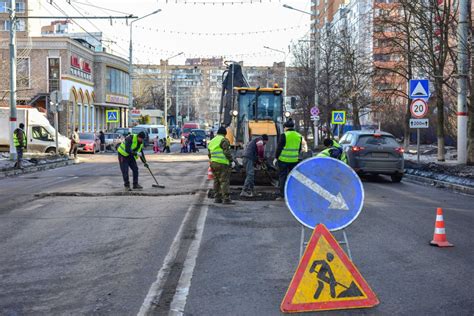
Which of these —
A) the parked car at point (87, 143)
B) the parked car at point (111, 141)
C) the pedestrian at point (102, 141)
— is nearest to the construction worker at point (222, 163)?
the parked car at point (87, 143)

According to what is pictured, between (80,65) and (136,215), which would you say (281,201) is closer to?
(136,215)

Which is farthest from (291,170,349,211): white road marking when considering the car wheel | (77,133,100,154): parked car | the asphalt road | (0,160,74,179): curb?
(77,133,100,154): parked car

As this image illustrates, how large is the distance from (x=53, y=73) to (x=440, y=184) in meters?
38.7

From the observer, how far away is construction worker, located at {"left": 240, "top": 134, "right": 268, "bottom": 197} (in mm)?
13273

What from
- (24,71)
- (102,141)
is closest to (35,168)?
(102,141)

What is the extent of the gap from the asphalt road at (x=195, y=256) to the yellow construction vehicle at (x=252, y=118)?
3.27 metres

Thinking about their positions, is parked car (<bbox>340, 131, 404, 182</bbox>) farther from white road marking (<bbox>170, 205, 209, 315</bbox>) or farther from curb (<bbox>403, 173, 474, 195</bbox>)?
white road marking (<bbox>170, 205, 209, 315</bbox>)

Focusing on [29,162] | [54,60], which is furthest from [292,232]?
[54,60]

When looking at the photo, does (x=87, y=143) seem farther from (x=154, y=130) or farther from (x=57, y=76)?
(x=154, y=130)

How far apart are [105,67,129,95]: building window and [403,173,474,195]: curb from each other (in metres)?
45.1

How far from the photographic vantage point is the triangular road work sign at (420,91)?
68.3 ft

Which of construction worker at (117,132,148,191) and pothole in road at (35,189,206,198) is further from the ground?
construction worker at (117,132,148,191)

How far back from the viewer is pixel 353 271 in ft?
16.5

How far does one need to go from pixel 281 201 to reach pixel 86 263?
636 centimetres
